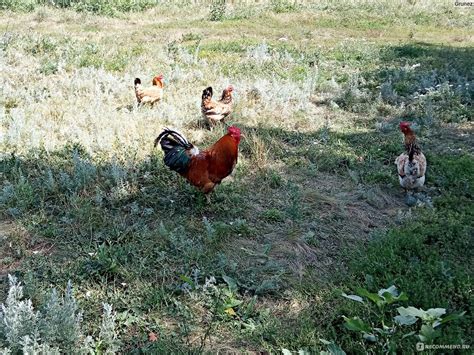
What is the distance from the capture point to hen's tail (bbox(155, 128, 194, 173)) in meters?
5.66

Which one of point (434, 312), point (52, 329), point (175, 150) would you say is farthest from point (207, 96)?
point (434, 312)

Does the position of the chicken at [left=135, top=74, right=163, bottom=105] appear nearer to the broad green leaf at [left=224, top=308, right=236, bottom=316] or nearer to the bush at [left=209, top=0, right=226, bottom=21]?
the broad green leaf at [left=224, top=308, right=236, bottom=316]

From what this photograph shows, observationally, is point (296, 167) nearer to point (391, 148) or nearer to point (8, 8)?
point (391, 148)

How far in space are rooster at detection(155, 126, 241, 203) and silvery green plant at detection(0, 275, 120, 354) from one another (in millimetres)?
2230

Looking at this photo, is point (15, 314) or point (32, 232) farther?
point (32, 232)

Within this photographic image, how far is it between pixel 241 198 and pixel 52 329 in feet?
9.62

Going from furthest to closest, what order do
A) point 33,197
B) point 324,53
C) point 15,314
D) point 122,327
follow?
point 324,53 < point 33,197 < point 122,327 < point 15,314

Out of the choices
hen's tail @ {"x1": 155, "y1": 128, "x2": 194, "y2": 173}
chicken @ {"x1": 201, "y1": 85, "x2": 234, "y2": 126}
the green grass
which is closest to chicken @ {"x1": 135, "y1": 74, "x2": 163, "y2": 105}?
the green grass

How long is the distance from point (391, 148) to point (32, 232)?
519cm

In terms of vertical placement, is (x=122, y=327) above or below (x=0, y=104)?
below

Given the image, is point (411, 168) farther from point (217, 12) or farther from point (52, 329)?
point (217, 12)

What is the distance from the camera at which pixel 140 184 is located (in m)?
6.18

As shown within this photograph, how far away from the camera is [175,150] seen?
Result: 570 cm

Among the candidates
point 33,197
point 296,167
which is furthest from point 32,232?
point 296,167
